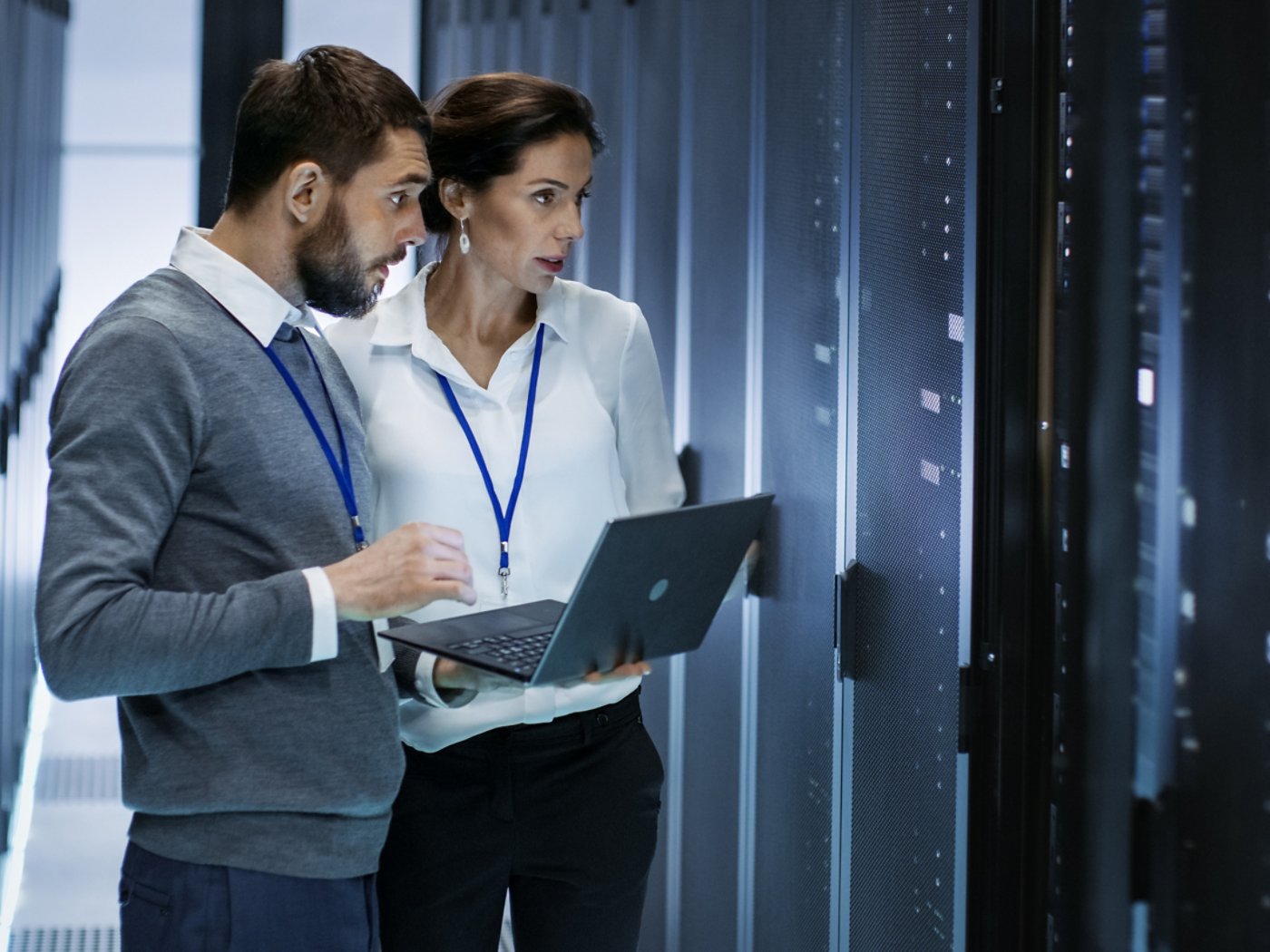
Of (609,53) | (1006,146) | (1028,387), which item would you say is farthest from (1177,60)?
(609,53)

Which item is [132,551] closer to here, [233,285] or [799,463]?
[233,285]

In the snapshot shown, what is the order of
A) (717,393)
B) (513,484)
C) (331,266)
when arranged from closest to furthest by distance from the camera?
1. (331,266)
2. (513,484)
3. (717,393)

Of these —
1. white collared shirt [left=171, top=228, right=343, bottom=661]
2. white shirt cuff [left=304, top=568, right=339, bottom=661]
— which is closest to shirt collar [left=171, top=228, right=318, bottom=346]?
white collared shirt [left=171, top=228, right=343, bottom=661]

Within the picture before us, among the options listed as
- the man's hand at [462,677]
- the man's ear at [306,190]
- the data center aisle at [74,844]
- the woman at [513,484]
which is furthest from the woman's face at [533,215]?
A: the data center aisle at [74,844]

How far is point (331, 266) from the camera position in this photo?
163 cm

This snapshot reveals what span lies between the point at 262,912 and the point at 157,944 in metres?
A: 0.11

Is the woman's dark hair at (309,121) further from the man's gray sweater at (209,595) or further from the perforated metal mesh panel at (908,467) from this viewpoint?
the perforated metal mesh panel at (908,467)

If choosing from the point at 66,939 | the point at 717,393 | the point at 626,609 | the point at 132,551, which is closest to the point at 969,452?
the point at 626,609

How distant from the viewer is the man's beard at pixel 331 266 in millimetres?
1622

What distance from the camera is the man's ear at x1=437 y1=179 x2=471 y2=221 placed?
2.10m

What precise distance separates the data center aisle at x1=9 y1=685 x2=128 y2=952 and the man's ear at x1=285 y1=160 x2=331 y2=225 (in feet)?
7.66

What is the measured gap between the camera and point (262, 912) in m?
1.51

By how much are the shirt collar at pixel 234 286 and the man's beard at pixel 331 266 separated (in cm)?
6

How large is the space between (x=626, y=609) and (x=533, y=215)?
737 mm
